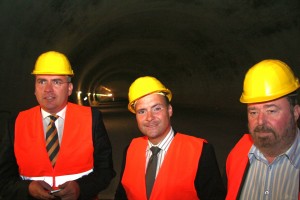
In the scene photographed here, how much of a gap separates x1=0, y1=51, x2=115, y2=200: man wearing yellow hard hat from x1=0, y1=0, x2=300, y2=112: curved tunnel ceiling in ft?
13.3

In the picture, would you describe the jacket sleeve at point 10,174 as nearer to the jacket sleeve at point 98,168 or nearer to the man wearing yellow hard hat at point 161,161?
the jacket sleeve at point 98,168

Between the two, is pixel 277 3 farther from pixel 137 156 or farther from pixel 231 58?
pixel 137 156

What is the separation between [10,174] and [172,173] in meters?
1.46

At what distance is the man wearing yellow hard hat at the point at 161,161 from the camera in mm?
2838

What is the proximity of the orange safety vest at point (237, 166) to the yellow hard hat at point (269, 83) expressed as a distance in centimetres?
37

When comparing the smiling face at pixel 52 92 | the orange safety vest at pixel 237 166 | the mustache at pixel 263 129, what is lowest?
the orange safety vest at pixel 237 166

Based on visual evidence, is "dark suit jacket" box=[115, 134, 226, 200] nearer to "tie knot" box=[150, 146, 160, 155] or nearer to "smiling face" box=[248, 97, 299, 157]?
"tie knot" box=[150, 146, 160, 155]

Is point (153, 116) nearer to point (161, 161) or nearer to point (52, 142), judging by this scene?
point (161, 161)

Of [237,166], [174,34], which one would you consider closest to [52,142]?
[237,166]

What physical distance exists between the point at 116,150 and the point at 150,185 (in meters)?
5.26

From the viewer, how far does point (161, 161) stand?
2.98m

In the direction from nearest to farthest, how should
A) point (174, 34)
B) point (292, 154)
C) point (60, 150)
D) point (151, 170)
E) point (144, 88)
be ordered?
1. point (292, 154)
2. point (151, 170)
3. point (60, 150)
4. point (144, 88)
5. point (174, 34)

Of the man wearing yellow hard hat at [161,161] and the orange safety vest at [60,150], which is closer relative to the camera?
the man wearing yellow hard hat at [161,161]

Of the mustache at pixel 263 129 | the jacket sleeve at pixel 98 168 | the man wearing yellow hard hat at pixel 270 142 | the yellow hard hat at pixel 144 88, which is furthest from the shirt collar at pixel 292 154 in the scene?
the jacket sleeve at pixel 98 168
